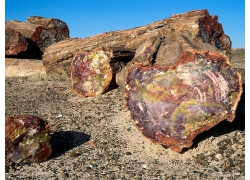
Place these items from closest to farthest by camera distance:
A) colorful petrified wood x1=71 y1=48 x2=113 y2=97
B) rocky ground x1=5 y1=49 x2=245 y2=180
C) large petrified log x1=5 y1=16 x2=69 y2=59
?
rocky ground x1=5 y1=49 x2=245 y2=180 < colorful petrified wood x1=71 y1=48 x2=113 y2=97 < large petrified log x1=5 y1=16 x2=69 y2=59

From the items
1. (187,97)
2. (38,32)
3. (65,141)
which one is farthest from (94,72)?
(38,32)

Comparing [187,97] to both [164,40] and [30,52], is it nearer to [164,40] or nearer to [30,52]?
[164,40]

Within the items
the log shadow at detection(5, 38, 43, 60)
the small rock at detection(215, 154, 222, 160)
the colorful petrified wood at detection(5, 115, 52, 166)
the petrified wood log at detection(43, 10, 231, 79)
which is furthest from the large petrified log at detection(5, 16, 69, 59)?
the small rock at detection(215, 154, 222, 160)

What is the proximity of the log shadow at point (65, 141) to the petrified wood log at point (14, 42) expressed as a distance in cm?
607

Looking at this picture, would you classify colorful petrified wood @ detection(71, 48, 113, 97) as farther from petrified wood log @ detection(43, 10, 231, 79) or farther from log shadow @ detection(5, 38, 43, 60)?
log shadow @ detection(5, 38, 43, 60)

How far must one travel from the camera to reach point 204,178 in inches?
141

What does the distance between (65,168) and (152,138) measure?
46.3 inches

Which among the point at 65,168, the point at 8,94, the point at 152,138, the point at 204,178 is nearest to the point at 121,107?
the point at 152,138

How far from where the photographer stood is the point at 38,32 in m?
11.0

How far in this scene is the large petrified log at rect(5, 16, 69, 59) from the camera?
424 inches

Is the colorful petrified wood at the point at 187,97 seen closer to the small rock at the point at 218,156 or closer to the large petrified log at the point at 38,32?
the small rock at the point at 218,156

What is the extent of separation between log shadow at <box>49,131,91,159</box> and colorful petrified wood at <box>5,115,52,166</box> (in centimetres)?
25

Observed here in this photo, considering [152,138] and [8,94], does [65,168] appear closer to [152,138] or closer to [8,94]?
[152,138]

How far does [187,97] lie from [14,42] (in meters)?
7.70
